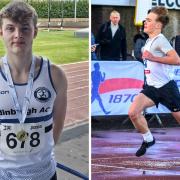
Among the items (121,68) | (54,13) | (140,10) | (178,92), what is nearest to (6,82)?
(54,13)

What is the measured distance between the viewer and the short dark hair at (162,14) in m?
2.27

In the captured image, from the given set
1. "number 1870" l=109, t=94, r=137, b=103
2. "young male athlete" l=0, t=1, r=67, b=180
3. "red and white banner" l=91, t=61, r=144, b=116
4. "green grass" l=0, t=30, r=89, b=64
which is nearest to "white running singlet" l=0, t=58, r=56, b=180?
"young male athlete" l=0, t=1, r=67, b=180

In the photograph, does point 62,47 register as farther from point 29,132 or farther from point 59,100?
point 29,132

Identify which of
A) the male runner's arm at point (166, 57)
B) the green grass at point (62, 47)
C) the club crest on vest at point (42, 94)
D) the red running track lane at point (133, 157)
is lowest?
the red running track lane at point (133, 157)

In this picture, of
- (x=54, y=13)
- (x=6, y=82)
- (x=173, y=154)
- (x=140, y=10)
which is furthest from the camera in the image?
(x=173, y=154)

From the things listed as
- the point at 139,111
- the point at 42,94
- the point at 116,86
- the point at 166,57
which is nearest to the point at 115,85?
the point at 116,86

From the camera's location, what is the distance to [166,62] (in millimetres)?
2328

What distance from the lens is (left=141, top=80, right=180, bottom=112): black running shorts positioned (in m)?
2.37

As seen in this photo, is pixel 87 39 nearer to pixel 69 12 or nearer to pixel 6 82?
pixel 69 12

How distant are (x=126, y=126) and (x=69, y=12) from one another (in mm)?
738

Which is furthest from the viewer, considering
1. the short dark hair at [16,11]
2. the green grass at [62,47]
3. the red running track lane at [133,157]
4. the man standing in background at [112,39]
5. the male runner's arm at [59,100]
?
the red running track lane at [133,157]

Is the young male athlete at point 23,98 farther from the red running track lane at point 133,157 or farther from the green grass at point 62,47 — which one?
the red running track lane at point 133,157

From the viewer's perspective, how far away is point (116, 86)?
7.82 feet

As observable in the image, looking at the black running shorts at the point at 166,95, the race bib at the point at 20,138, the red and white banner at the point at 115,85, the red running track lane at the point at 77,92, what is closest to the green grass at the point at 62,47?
the red running track lane at the point at 77,92
